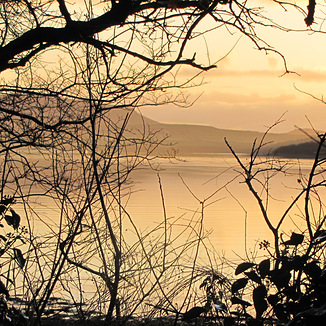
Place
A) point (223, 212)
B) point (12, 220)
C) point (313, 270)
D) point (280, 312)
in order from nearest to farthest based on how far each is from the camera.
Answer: point (313, 270) < point (280, 312) < point (12, 220) < point (223, 212)

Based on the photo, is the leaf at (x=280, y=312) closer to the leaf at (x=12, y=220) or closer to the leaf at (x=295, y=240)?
the leaf at (x=295, y=240)

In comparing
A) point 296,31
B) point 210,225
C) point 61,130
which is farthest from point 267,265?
point 210,225

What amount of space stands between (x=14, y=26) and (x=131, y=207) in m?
6.01

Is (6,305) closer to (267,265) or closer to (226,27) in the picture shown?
(267,265)

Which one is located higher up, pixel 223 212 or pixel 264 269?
pixel 223 212

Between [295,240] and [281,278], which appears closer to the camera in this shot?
[281,278]

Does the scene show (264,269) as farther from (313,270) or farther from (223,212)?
(223,212)

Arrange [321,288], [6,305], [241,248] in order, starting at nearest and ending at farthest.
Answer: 1. [321,288]
2. [6,305]
3. [241,248]

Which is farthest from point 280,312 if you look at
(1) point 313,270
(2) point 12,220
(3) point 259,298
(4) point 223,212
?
(4) point 223,212

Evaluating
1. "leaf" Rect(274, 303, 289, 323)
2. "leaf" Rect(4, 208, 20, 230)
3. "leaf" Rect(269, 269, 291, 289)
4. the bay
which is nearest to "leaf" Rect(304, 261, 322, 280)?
"leaf" Rect(269, 269, 291, 289)

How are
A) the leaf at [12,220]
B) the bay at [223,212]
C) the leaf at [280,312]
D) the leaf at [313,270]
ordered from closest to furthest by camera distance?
the leaf at [313,270] → the leaf at [280,312] → the leaf at [12,220] → the bay at [223,212]

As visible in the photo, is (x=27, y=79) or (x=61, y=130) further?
(x=27, y=79)

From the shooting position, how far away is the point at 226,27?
549 centimetres

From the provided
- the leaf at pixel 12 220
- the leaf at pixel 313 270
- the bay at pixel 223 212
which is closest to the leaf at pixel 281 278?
the leaf at pixel 313 270
